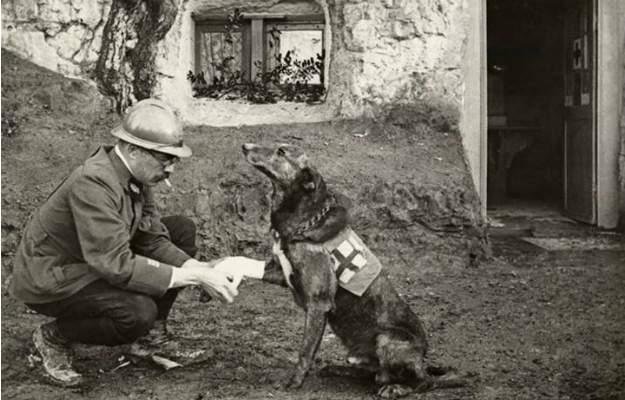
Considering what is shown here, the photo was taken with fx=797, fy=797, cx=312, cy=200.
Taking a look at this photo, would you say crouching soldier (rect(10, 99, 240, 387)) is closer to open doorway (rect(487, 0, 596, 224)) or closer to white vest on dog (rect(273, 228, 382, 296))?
white vest on dog (rect(273, 228, 382, 296))

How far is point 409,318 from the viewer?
13.0ft

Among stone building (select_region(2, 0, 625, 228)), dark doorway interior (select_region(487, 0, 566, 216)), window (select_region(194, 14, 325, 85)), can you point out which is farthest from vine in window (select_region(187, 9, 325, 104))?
dark doorway interior (select_region(487, 0, 566, 216))

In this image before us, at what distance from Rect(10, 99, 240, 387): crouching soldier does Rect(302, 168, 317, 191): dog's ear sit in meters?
0.56

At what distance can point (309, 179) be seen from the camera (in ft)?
12.8

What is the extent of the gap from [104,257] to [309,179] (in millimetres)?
1036

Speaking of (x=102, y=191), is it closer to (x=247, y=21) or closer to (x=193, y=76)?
(x=193, y=76)

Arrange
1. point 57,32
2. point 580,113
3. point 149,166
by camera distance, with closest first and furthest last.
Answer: point 149,166 < point 57,32 < point 580,113

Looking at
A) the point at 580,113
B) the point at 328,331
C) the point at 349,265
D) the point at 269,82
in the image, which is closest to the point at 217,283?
the point at 349,265

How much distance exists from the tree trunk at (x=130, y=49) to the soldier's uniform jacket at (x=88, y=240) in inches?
151

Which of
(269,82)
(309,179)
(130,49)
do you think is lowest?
(309,179)

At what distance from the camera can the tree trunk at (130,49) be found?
755 cm

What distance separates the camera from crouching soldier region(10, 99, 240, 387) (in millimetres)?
3600

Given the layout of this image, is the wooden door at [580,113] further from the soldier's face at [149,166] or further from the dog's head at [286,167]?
the soldier's face at [149,166]

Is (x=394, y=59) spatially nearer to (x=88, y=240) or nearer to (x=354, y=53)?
(x=354, y=53)
